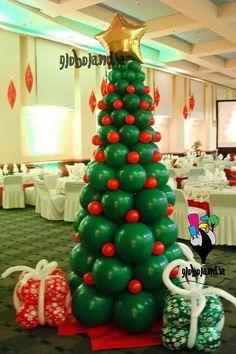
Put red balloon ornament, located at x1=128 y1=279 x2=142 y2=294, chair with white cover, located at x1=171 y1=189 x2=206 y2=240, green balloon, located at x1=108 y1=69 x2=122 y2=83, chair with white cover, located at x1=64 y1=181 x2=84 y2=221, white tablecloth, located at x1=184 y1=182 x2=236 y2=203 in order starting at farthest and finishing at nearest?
chair with white cover, located at x1=64 y1=181 x2=84 y2=221, white tablecloth, located at x1=184 y1=182 x2=236 y2=203, chair with white cover, located at x1=171 y1=189 x2=206 y2=240, green balloon, located at x1=108 y1=69 x2=122 y2=83, red balloon ornament, located at x1=128 y1=279 x2=142 y2=294

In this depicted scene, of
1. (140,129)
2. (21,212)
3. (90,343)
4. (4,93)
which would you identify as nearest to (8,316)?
(90,343)

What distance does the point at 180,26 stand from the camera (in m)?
9.66

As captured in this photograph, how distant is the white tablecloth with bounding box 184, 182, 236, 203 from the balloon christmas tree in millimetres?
2802

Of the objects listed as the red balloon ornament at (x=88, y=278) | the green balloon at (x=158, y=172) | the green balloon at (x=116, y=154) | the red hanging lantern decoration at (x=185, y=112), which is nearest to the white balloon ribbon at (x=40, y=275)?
the red balloon ornament at (x=88, y=278)

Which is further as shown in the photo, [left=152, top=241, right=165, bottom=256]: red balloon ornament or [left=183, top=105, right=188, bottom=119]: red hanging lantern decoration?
[left=183, top=105, right=188, bottom=119]: red hanging lantern decoration

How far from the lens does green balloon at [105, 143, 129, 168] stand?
301 centimetres

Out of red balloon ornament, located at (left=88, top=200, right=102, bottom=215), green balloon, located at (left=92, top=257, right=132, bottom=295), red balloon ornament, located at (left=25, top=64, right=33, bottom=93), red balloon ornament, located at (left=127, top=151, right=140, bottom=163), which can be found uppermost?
red balloon ornament, located at (left=25, top=64, right=33, bottom=93)

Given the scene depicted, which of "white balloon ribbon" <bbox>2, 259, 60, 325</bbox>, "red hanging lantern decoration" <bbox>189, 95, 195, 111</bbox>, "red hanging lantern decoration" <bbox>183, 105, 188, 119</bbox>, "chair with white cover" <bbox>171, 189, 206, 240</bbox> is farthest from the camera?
"red hanging lantern decoration" <bbox>189, 95, 195, 111</bbox>

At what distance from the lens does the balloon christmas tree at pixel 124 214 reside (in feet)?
9.63

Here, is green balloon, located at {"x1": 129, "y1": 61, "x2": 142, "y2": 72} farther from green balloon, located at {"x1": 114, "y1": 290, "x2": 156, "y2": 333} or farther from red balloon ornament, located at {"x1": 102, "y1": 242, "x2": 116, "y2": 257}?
green balloon, located at {"x1": 114, "y1": 290, "x2": 156, "y2": 333}

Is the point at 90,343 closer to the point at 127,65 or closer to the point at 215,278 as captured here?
the point at 215,278

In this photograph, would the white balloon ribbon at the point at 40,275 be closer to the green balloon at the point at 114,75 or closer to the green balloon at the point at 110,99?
the green balloon at the point at 110,99

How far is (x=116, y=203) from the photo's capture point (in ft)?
9.68

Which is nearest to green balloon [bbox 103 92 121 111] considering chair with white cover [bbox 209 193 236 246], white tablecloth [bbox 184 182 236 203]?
chair with white cover [bbox 209 193 236 246]
